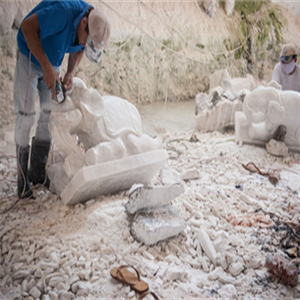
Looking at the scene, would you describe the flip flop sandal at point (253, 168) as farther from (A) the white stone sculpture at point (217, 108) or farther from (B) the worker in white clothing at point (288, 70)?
(B) the worker in white clothing at point (288, 70)

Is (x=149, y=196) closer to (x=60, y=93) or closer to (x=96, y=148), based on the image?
(x=96, y=148)

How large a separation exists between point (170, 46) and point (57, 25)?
481 centimetres

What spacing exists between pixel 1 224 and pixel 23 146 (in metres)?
0.67

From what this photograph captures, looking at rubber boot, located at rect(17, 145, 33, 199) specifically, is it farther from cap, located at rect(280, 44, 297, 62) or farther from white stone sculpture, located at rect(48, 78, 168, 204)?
cap, located at rect(280, 44, 297, 62)

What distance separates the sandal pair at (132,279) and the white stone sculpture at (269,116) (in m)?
3.09

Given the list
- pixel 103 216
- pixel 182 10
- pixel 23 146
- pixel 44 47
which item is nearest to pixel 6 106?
pixel 23 146

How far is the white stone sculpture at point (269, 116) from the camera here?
3.80m

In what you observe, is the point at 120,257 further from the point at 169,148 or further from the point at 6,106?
the point at 6,106

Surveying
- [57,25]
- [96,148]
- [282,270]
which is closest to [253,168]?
[282,270]

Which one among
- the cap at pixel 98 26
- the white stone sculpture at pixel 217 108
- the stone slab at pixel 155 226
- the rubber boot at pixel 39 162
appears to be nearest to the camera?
the stone slab at pixel 155 226

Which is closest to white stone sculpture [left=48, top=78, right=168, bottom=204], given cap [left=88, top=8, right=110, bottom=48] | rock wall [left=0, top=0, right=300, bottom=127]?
cap [left=88, top=8, right=110, bottom=48]

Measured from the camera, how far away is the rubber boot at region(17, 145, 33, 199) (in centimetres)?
236

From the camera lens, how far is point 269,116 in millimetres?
3873

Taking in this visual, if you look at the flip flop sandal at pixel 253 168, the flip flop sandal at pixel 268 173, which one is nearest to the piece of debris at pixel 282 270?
the flip flop sandal at pixel 268 173
